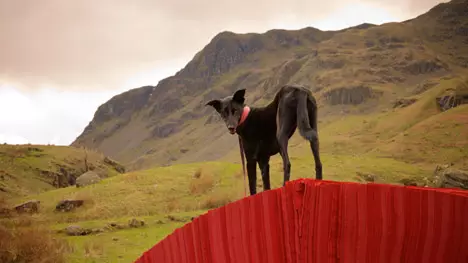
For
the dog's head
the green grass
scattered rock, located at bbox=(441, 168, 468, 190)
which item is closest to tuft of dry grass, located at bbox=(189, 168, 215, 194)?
the green grass

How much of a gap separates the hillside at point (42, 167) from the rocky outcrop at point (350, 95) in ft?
213

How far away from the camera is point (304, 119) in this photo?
487cm

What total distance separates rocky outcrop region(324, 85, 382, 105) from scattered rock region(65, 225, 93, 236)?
278 ft

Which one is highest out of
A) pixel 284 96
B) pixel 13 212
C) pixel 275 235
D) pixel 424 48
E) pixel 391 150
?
pixel 424 48

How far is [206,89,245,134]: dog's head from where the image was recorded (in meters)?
5.20

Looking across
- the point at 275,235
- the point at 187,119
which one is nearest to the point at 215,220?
the point at 275,235

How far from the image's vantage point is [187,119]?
173250mm

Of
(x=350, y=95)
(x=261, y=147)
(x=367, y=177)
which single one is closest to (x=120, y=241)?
(x=261, y=147)

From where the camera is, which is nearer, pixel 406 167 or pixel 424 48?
pixel 406 167

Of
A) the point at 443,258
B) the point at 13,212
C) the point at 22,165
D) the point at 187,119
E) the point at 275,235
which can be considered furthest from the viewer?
the point at 187,119

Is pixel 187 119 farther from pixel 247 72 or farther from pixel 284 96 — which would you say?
pixel 284 96

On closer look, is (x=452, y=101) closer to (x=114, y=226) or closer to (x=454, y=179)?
(x=454, y=179)

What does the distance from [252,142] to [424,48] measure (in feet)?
437

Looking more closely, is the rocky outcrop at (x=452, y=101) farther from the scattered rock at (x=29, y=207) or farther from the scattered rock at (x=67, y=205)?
the scattered rock at (x=29, y=207)
